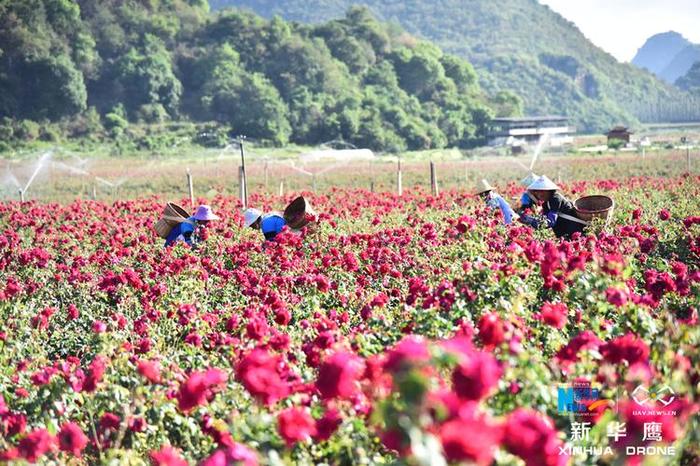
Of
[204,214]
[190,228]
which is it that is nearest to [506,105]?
[204,214]

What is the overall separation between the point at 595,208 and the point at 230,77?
220 ft

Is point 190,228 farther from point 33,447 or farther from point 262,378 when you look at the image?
point 262,378

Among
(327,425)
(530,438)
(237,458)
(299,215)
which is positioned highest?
(530,438)

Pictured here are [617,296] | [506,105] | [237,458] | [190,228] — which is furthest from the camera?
[506,105]

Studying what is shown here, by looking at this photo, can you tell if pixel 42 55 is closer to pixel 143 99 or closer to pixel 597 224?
pixel 143 99

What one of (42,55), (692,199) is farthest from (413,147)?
(692,199)

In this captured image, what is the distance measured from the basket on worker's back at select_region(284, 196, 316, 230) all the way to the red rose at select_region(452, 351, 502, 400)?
6.39m

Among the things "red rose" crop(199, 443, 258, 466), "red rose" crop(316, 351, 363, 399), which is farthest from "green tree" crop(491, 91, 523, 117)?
"red rose" crop(199, 443, 258, 466)

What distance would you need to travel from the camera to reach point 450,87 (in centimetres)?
8756

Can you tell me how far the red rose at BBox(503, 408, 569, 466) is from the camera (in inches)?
64.6

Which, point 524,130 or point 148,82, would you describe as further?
point 524,130

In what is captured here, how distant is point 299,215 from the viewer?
8.23 meters

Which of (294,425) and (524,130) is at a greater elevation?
(294,425)

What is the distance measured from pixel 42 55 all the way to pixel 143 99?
922cm
